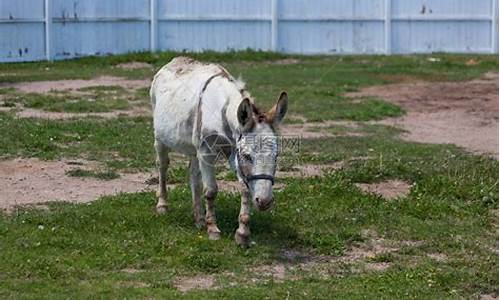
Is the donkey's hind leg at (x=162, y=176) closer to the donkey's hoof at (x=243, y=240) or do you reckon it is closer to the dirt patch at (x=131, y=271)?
the donkey's hoof at (x=243, y=240)

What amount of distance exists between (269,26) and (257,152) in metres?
16.7

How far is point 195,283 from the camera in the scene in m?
7.77

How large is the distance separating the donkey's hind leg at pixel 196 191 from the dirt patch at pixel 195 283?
1255 mm

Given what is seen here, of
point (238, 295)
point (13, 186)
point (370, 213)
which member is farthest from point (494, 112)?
point (238, 295)

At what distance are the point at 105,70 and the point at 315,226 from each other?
41.1 feet

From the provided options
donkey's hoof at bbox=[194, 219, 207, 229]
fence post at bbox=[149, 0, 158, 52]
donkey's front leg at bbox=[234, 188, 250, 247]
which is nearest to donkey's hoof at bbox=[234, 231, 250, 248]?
donkey's front leg at bbox=[234, 188, 250, 247]

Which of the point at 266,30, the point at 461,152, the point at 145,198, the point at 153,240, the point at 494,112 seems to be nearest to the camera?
the point at 153,240

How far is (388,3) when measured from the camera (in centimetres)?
2464

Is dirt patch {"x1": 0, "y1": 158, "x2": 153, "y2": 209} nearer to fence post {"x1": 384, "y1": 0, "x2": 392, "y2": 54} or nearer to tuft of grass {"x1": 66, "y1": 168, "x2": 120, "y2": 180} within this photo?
tuft of grass {"x1": 66, "y1": 168, "x2": 120, "y2": 180}

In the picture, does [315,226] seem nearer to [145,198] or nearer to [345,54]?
[145,198]

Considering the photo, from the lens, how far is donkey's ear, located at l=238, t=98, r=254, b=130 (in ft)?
26.6

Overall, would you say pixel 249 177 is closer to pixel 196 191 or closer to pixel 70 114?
pixel 196 191

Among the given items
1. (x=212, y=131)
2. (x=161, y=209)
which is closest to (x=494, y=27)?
(x=161, y=209)

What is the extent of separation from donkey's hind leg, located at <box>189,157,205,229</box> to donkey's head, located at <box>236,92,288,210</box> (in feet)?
3.43
